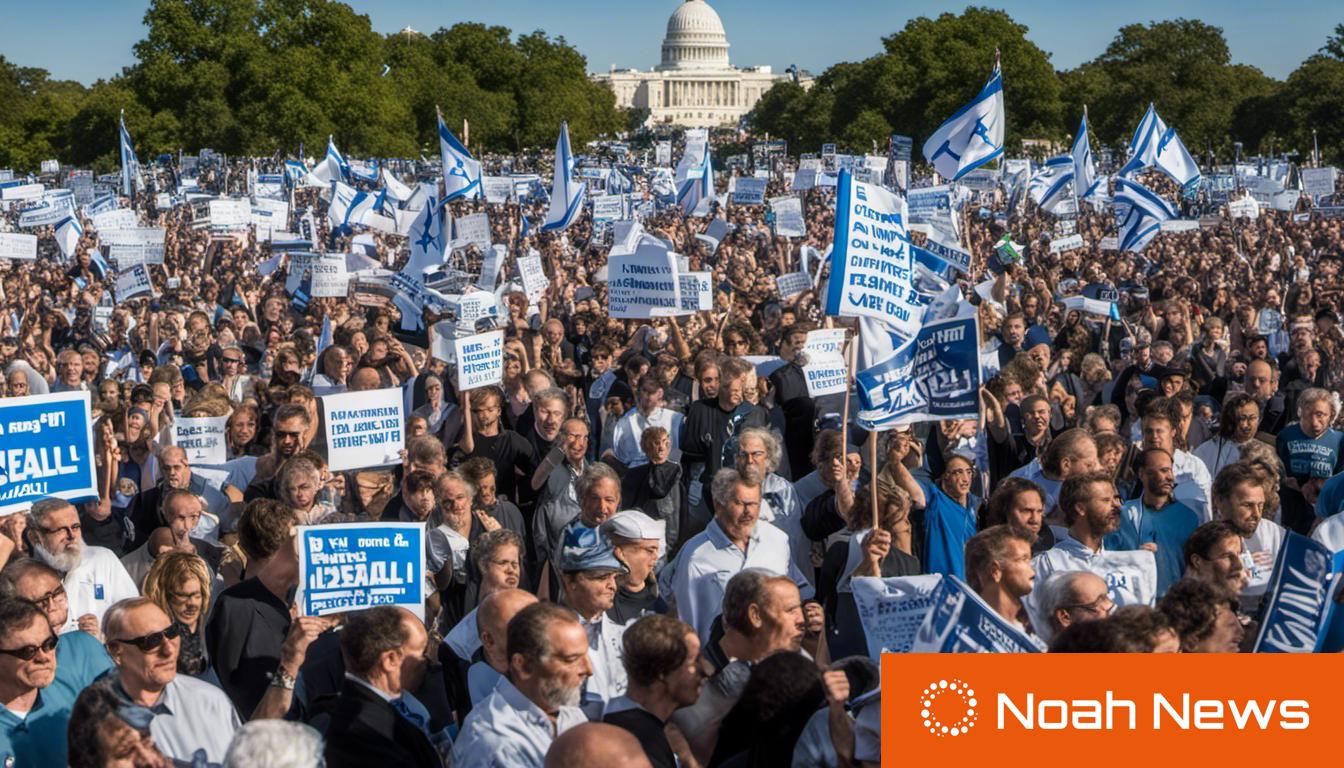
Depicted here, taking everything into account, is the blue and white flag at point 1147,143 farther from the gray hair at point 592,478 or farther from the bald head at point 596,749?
the bald head at point 596,749

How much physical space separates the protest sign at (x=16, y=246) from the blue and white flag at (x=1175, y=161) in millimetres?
14138

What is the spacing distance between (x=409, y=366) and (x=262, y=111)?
2005 inches

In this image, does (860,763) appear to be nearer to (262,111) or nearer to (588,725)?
(588,725)

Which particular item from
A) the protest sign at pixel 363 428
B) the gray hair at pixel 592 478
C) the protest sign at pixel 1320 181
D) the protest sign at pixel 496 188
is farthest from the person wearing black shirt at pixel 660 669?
the protest sign at pixel 1320 181

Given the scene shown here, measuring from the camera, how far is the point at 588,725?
377 centimetres

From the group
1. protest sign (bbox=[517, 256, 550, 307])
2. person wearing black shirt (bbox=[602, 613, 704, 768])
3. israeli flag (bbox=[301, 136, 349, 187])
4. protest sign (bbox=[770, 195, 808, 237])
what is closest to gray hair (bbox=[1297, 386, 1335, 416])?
person wearing black shirt (bbox=[602, 613, 704, 768])

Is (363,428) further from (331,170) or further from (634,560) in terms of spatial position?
(331,170)

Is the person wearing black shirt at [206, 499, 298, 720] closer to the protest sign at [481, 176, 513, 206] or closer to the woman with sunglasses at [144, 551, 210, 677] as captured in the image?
the woman with sunglasses at [144, 551, 210, 677]

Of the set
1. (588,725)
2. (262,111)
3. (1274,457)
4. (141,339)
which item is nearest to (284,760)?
(588,725)

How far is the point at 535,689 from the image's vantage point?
14.6 feet

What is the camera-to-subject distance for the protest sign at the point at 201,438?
8.39m

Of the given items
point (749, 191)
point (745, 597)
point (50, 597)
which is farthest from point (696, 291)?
point (749, 191)

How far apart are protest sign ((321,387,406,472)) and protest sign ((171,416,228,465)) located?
2.11ft

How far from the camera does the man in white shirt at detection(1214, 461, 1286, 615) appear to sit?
20.2 ft
